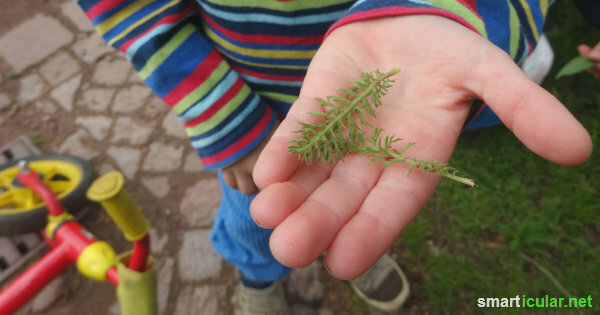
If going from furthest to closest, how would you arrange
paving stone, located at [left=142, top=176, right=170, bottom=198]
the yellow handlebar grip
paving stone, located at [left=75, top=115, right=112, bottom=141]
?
paving stone, located at [left=75, top=115, right=112, bottom=141] → paving stone, located at [left=142, top=176, right=170, bottom=198] → the yellow handlebar grip

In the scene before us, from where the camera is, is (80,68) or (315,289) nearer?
(315,289)

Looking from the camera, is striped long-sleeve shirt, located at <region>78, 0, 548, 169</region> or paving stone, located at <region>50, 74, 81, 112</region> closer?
striped long-sleeve shirt, located at <region>78, 0, 548, 169</region>

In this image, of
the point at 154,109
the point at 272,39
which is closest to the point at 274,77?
the point at 272,39

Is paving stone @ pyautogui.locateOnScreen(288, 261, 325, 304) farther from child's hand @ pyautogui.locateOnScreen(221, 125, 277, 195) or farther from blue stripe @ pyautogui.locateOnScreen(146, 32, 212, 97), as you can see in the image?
blue stripe @ pyautogui.locateOnScreen(146, 32, 212, 97)

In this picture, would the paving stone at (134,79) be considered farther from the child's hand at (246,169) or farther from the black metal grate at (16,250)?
the child's hand at (246,169)

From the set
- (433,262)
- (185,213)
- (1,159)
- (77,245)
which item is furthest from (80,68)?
(433,262)

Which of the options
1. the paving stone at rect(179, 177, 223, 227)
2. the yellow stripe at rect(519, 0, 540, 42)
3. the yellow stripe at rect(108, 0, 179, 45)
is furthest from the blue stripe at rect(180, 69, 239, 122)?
the paving stone at rect(179, 177, 223, 227)

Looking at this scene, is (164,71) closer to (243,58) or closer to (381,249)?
(243,58)
